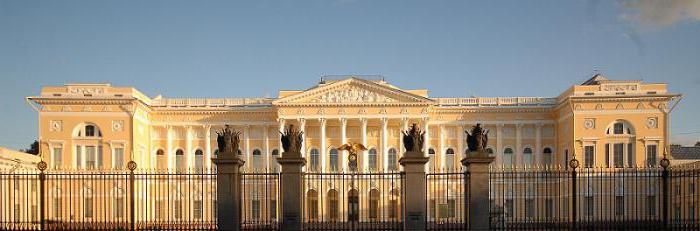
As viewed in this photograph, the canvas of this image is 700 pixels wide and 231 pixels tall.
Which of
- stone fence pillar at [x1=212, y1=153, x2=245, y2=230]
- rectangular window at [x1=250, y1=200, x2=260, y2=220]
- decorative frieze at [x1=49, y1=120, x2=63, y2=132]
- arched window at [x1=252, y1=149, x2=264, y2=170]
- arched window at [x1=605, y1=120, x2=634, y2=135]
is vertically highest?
decorative frieze at [x1=49, y1=120, x2=63, y2=132]

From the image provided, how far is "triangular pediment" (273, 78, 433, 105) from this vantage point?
2405 inches

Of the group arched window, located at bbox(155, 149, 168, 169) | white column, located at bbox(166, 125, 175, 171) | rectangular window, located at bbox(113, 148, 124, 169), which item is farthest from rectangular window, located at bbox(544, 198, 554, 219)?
rectangular window, located at bbox(113, 148, 124, 169)

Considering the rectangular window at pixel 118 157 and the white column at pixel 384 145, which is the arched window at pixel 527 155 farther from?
the rectangular window at pixel 118 157

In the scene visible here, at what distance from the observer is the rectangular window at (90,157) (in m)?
59.9

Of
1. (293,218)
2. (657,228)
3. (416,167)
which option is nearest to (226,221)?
(293,218)

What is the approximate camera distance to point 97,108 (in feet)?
196

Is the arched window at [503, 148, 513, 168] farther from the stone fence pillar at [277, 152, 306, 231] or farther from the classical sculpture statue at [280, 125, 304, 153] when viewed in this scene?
the stone fence pillar at [277, 152, 306, 231]

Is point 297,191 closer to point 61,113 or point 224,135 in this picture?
point 224,135

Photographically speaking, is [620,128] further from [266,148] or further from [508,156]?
[266,148]

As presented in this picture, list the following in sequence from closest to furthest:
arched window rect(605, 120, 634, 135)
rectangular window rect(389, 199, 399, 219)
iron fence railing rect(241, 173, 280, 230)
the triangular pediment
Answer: iron fence railing rect(241, 173, 280, 230), rectangular window rect(389, 199, 399, 219), arched window rect(605, 120, 634, 135), the triangular pediment

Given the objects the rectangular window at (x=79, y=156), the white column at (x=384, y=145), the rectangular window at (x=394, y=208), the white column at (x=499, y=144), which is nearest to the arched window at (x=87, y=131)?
the rectangular window at (x=79, y=156)

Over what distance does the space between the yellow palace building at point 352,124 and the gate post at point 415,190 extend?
120 feet

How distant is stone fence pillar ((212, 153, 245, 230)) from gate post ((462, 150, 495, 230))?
6516 millimetres

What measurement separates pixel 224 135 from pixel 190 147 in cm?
4183
